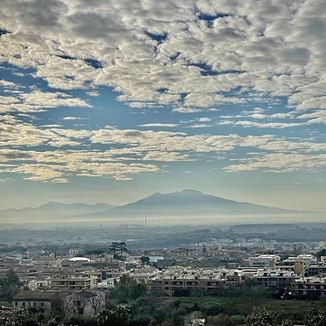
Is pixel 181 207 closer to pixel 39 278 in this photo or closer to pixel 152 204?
pixel 152 204

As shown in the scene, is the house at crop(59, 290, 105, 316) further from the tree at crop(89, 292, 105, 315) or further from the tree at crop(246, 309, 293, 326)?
the tree at crop(246, 309, 293, 326)

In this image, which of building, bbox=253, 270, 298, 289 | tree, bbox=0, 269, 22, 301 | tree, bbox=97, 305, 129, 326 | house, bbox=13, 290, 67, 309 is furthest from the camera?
building, bbox=253, 270, 298, 289

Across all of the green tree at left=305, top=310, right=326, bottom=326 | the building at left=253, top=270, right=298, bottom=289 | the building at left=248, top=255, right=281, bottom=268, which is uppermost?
the building at left=248, top=255, right=281, bottom=268

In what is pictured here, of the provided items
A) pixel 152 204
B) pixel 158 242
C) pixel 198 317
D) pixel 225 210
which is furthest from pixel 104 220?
pixel 198 317

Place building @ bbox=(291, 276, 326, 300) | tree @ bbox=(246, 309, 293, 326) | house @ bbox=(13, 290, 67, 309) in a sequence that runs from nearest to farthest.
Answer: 1. tree @ bbox=(246, 309, 293, 326)
2. house @ bbox=(13, 290, 67, 309)
3. building @ bbox=(291, 276, 326, 300)

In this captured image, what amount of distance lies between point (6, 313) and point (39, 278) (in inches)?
490

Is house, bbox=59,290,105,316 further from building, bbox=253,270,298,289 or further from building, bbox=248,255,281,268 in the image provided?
building, bbox=248,255,281,268

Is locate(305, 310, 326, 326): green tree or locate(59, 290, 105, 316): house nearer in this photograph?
locate(305, 310, 326, 326): green tree

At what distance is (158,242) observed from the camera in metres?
72.9

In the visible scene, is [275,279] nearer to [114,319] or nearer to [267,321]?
[114,319]

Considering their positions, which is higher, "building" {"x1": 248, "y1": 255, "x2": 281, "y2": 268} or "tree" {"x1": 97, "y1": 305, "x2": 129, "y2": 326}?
"building" {"x1": 248, "y1": 255, "x2": 281, "y2": 268}

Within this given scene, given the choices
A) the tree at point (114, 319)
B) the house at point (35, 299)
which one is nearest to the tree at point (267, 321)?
the tree at point (114, 319)

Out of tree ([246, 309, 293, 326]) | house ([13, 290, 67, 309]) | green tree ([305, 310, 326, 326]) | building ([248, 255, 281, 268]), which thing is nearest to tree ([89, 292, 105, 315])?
house ([13, 290, 67, 309])

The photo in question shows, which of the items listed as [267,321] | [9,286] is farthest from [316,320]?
[9,286]
